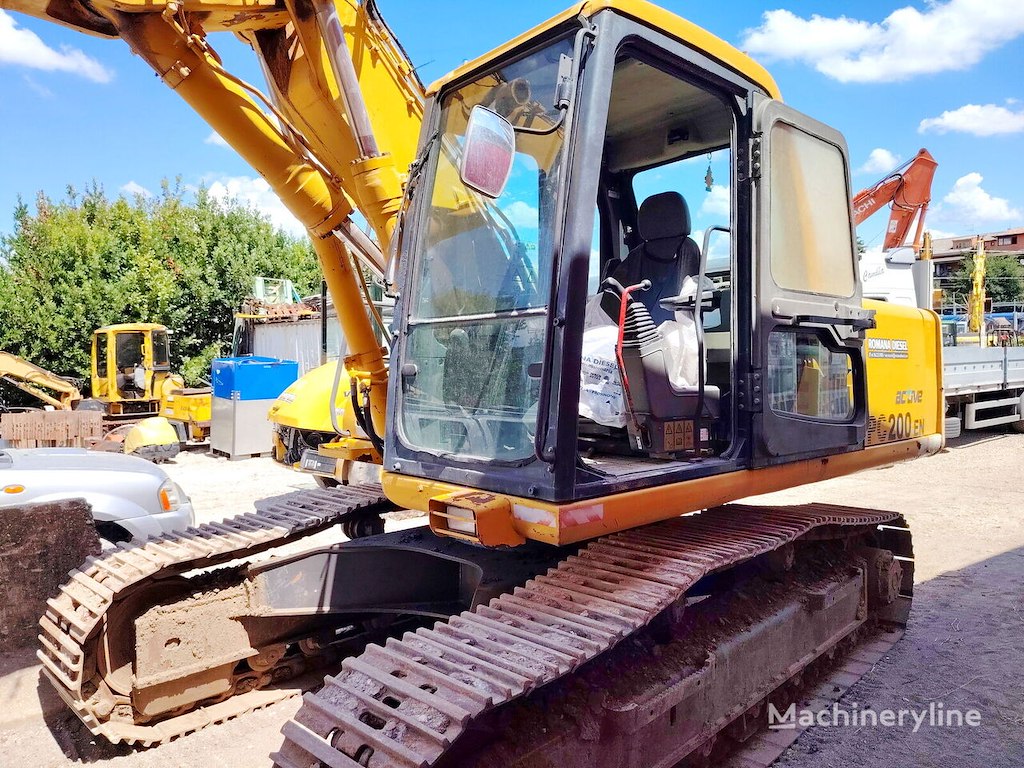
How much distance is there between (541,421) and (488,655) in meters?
0.77

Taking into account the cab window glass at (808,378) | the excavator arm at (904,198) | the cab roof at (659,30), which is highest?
the excavator arm at (904,198)

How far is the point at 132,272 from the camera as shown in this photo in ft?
68.0

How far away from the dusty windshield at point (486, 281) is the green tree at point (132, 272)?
64.9 feet

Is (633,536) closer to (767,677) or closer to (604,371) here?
(604,371)

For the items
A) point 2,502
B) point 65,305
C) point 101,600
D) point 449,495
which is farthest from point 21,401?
point 449,495

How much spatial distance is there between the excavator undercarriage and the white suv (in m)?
0.97

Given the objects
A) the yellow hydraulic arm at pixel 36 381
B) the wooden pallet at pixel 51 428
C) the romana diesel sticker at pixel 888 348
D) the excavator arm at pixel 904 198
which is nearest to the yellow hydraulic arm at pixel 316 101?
the romana diesel sticker at pixel 888 348

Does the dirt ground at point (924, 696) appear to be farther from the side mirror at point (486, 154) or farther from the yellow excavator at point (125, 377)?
the yellow excavator at point (125, 377)

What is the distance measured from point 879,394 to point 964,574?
8.07 feet

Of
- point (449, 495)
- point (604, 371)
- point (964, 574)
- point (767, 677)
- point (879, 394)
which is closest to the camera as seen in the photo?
point (449, 495)

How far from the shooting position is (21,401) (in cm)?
1938

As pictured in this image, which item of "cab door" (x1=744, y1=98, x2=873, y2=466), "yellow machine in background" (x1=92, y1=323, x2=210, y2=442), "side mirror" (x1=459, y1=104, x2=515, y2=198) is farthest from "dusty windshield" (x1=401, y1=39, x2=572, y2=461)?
"yellow machine in background" (x1=92, y1=323, x2=210, y2=442)

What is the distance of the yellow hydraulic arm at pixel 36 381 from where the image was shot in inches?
645

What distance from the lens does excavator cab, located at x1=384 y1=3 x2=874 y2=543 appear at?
2627 mm
